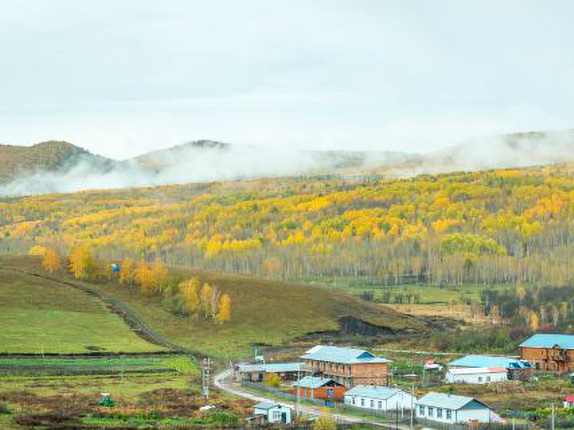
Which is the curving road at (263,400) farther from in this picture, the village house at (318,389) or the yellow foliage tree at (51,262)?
the yellow foliage tree at (51,262)

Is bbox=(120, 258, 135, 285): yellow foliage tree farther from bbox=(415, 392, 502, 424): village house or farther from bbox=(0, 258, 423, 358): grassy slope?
bbox=(415, 392, 502, 424): village house

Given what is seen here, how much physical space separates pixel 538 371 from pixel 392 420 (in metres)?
39.8

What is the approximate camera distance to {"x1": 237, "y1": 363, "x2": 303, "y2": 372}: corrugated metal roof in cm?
10294

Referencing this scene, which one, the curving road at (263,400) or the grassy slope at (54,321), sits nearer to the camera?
the curving road at (263,400)

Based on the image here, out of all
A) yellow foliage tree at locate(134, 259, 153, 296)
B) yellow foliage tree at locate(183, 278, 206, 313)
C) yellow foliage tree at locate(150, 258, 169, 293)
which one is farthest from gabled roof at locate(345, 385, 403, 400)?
yellow foliage tree at locate(150, 258, 169, 293)

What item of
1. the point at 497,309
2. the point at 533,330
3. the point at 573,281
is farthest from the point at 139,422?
the point at 573,281

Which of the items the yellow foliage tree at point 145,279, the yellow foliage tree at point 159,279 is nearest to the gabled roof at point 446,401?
the yellow foliage tree at point 145,279

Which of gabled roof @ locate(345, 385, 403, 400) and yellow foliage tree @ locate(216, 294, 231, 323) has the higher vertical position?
yellow foliage tree @ locate(216, 294, 231, 323)

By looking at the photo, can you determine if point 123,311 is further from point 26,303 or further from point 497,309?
point 497,309

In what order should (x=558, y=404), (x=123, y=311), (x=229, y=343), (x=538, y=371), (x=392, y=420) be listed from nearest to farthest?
(x=392, y=420), (x=558, y=404), (x=538, y=371), (x=229, y=343), (x=123, y=311)

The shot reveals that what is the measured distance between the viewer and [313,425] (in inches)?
2724

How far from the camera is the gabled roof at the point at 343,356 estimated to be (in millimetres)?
100188

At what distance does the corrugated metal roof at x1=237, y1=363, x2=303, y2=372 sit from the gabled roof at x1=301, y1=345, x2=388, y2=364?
1845mm

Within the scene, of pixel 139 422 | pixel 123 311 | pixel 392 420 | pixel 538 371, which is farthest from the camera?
pixel 123 311
